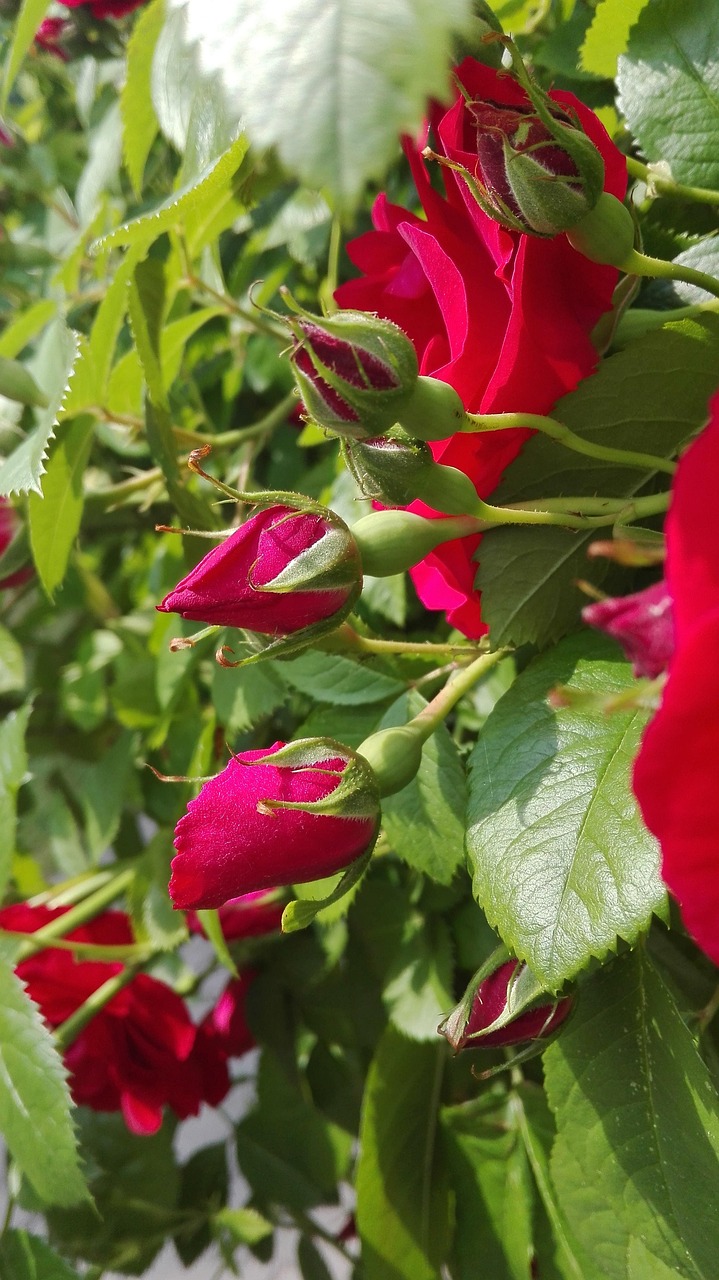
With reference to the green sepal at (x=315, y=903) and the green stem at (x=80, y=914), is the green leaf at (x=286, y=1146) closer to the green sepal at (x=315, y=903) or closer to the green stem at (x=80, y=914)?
the green stem at (x=80, y=914)

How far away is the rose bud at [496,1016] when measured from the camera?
28cm

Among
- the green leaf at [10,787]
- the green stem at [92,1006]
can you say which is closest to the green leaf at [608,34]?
the green leaf at [10,787]

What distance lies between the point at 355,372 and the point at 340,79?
73 mm

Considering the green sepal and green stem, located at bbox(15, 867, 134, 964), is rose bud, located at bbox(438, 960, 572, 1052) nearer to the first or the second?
the green sepal

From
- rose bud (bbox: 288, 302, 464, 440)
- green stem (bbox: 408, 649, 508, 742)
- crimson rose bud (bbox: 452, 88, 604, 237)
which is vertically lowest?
green stem (bbox: 408, 649, 508, 742)

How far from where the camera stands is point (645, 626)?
0.49 feet

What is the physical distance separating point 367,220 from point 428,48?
461 millimetres

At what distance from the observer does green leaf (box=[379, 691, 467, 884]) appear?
35 centimetres

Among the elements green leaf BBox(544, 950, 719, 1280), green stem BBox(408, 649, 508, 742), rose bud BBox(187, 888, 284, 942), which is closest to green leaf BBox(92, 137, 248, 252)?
green stem BBox(408, 649, 508, 742)

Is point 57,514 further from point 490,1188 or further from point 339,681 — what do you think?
point 490,1188

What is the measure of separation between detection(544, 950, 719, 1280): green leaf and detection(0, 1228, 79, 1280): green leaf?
0.33 metres

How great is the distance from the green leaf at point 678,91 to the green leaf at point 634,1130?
0.24m

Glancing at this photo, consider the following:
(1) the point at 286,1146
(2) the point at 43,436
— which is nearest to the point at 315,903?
(2) the point at 43,436

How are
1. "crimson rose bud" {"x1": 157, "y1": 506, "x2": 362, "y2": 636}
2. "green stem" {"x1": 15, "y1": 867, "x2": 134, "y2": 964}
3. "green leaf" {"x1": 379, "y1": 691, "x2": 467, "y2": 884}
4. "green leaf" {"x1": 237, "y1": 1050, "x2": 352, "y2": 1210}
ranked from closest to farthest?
"crimson rose bud" {"x1": 157, "y1": 506, "x2": 362, "y2": 636}, "green leaf" {"x1": 379, "y1": 691, "x2": 467, "y2": 884}, "green stem" {"x1": 15, "y1": 867, "x2": 134, "y2": 964}, "green leaf" {"x1": 237, "y1": 1050, "x2": 352, "y2": 1210}
